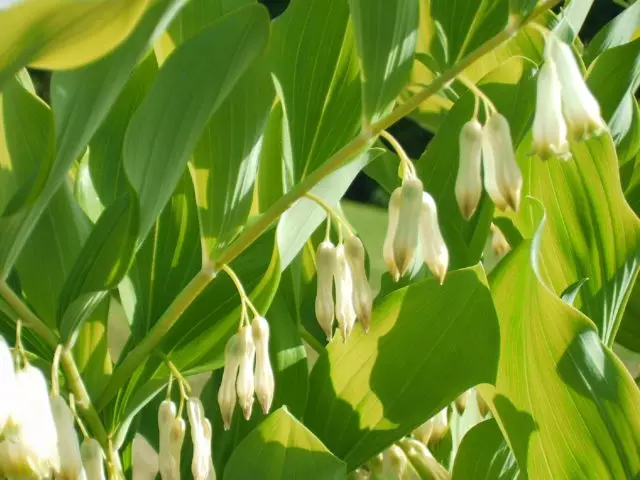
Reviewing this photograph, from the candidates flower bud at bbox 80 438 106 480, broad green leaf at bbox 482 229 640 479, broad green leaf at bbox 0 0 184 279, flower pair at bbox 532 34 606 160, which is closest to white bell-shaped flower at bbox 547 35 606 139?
flower pair at bbox 532 34 606 160

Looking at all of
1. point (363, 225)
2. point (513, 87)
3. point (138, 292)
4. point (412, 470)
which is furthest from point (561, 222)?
point (363, 225)

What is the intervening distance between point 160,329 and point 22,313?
0.08 metres

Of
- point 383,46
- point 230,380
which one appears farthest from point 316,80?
point 230,380

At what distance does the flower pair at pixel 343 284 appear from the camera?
0.55 m

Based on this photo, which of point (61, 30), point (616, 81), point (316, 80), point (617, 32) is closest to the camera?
point (61, 30)

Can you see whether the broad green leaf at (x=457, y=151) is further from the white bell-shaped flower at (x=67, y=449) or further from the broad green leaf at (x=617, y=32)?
the white bell-shaped flower at (x=67, y=449)

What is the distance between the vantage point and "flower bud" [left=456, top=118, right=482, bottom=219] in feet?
1.67

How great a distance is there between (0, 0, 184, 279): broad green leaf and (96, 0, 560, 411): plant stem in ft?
0.32

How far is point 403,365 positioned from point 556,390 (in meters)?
0.10

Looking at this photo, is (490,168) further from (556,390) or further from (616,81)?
(616,81)

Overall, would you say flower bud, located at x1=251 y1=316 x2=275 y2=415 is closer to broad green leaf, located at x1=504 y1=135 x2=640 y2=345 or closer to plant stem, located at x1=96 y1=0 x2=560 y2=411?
plant stem, located at x1=96 y1=0 x2=560 y2=411

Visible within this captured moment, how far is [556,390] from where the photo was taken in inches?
24.0

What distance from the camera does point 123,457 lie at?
0.75 m

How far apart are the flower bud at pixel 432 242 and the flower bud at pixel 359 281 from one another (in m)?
0.04
